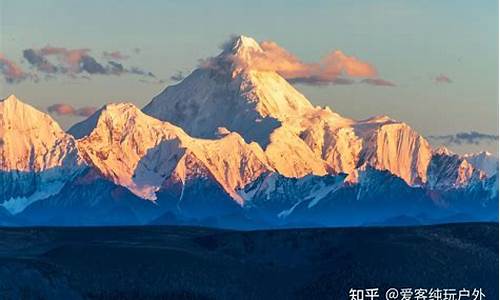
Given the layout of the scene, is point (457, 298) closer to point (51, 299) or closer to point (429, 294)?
point (429, 294)

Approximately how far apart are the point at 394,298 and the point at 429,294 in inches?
306

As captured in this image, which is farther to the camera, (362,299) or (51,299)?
(51,299)

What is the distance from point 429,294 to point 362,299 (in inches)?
551

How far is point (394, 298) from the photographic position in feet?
633

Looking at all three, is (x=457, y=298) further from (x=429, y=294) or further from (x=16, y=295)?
(x=16, y=295)

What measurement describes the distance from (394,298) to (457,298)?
35.8 feet

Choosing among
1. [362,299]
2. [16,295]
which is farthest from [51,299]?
[362,299]

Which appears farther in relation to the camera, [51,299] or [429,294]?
[51,299]

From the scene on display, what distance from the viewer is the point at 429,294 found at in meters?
186

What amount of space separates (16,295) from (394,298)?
186 ft

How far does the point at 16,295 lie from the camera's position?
199 metres

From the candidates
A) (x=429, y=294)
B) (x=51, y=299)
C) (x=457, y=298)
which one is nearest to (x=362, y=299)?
(x=429, y=294)

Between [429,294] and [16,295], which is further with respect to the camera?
[16,295]

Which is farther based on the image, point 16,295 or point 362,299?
point 16,295
